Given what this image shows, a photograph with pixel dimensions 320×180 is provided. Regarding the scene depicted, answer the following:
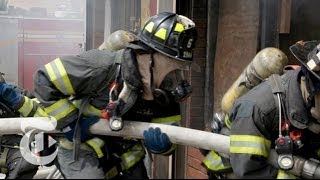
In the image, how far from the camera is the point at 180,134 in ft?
10.0

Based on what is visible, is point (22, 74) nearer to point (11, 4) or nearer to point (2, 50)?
point (2, 50)

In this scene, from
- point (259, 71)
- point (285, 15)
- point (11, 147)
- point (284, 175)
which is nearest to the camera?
point (284, 175)

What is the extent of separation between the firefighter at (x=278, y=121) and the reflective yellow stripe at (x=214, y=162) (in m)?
0.49

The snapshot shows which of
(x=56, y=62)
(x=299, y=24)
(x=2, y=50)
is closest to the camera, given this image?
(x=56, y=62)

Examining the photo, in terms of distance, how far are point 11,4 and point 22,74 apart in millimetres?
1180

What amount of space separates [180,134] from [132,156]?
0.64 metres

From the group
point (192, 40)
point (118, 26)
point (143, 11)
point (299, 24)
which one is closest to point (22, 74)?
point (118, 26)

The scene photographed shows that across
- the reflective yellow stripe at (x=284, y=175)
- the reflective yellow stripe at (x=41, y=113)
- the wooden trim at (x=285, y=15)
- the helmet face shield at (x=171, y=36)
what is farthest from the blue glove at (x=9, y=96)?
the reflective yellow stripe at (x=284, y=175)

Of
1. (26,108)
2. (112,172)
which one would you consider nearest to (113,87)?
(112,172)

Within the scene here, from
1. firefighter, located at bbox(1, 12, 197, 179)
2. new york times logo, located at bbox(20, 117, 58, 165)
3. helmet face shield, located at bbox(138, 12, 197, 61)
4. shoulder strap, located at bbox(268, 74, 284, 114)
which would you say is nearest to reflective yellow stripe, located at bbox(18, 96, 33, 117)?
new york times logo, located at bbox(20, 117, 58, 165)

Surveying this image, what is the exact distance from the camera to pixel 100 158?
3324 mm

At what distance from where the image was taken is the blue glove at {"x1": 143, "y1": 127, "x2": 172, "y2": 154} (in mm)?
3074

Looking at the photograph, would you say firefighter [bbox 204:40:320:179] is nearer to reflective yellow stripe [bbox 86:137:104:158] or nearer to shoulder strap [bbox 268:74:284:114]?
shoulder strap [bbox 268:74:284:114]

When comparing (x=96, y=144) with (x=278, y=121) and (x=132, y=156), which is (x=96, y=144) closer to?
(x=132, y=156)
